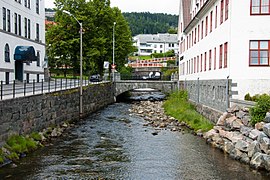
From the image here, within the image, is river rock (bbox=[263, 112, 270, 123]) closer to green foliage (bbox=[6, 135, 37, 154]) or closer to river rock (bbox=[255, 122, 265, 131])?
river rock (bbox=[255, 122, 265, 131])

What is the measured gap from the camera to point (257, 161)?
16141 millimetres

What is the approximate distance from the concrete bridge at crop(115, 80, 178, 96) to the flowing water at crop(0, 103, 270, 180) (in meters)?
28.5

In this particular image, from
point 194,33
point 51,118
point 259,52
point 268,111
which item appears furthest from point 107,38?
point 268,111

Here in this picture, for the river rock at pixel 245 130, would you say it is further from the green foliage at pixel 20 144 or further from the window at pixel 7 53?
the window at pixel 7 53

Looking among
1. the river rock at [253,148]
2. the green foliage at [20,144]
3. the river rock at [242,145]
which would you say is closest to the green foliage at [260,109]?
the river rock at [242,145]

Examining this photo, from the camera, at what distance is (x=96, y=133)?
84.1 feet

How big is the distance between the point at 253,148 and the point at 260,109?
7.63 feet

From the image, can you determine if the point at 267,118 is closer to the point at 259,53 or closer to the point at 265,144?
the point at 265,144

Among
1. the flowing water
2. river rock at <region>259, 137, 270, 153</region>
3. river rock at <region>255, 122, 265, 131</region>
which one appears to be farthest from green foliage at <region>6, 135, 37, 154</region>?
river rock at <region>255, 122, 265, 131</region>

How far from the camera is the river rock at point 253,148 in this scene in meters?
16.7

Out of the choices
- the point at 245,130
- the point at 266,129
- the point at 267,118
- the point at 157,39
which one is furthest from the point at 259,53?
the point at 157,39

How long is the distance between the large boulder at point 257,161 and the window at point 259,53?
7.77 metres

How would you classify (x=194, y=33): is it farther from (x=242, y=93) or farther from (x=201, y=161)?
(x=201, y=161)

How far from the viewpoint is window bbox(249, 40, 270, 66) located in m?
22.5
